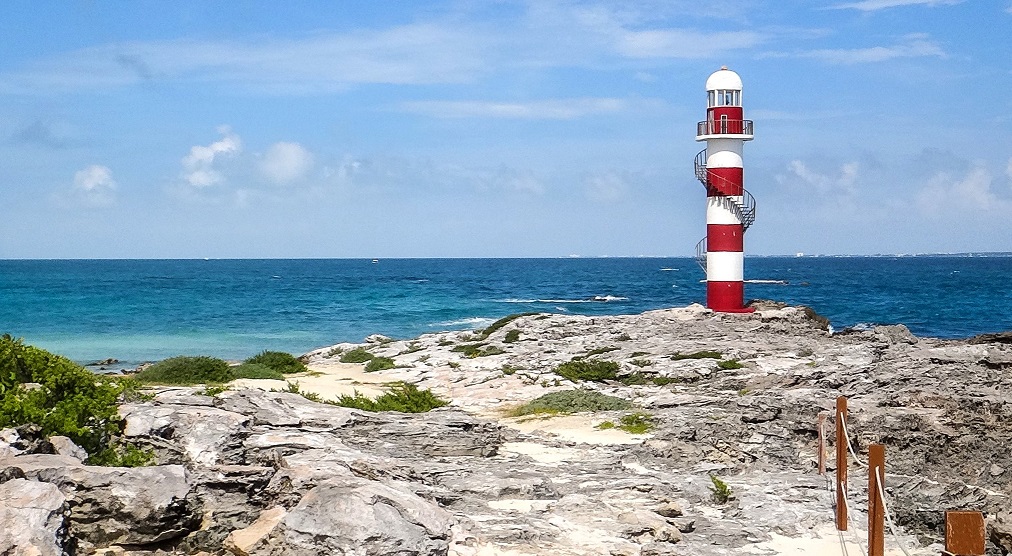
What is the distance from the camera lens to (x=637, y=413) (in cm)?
1925

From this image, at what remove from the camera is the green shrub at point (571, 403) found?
20275 millimetres

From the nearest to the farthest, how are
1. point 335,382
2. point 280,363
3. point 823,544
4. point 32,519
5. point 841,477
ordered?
point 32,519 < point 823,544 < point 841,477 < point 335,382 < point 280,363

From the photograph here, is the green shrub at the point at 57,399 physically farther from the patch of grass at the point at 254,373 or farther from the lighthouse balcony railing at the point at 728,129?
the lighthouse balcony railing at the point at 728,129

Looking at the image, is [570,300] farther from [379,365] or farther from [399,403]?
[399,403]

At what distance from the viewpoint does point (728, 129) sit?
3525 centimetres

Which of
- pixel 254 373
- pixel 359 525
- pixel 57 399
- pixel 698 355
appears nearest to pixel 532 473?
pixel 359 525

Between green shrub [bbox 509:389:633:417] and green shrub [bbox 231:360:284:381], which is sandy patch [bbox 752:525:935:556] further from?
green shrub [bbox 231:360:284:381]

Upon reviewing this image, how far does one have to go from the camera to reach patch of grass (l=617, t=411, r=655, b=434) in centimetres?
1766

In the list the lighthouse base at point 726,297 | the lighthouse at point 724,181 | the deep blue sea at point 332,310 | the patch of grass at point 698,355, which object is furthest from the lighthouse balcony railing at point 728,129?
the deep blue sea at point 332,310

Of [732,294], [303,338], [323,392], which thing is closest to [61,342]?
[303,338]

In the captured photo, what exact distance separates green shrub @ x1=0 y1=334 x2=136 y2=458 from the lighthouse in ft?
87.5

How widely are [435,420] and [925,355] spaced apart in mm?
13073

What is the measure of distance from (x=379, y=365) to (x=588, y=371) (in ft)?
25.7

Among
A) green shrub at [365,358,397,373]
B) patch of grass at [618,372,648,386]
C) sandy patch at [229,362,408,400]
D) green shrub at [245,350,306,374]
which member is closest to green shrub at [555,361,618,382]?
patch of grass at [618,372,648,386]
